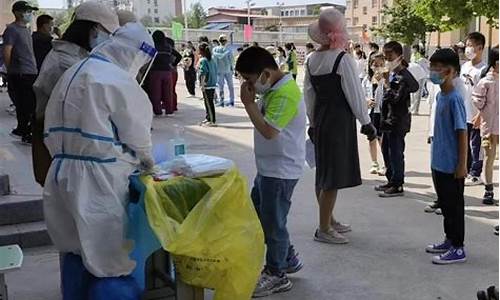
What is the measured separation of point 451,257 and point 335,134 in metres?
1.18

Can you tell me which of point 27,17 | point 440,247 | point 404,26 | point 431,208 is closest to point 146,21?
point 27,17

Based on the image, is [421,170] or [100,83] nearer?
[100,83]

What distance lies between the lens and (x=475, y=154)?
646 cm

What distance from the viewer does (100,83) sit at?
2.72m

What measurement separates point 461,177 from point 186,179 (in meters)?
2.05

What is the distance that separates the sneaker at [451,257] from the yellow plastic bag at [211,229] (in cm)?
179

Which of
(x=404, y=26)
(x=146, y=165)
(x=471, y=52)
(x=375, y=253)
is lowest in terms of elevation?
(x=375, y=253)

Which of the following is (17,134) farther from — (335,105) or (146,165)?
(146,165)

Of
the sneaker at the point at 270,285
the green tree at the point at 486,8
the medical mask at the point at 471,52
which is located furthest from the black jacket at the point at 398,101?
the green tree at the point at 486,8

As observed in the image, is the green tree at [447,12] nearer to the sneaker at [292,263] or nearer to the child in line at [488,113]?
the child in line at [488,113]

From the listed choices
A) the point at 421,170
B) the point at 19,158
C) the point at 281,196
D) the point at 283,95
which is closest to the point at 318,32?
the point at 283,95

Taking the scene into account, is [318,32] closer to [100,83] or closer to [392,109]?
[392,109]

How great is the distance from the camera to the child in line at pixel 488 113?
5.59 m

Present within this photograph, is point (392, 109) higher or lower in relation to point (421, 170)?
higher
